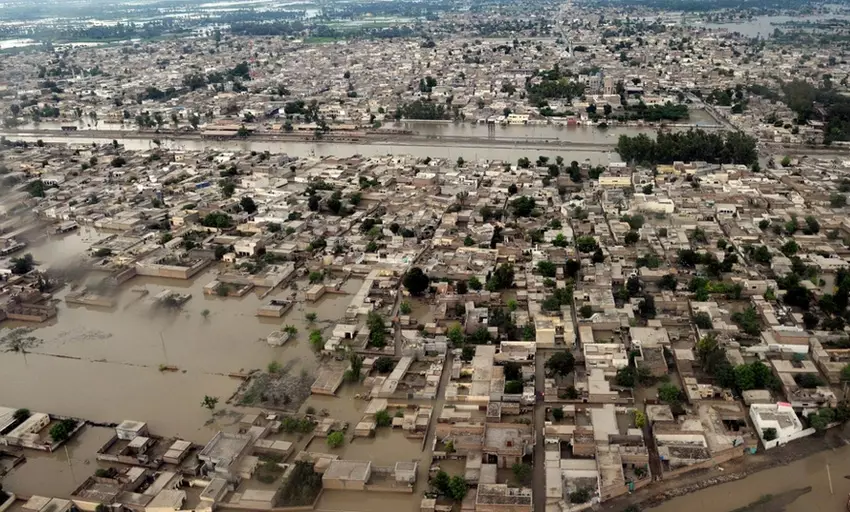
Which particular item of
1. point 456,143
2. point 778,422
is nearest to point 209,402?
point 778,422

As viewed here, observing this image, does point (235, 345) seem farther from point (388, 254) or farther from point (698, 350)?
point (698, 350)

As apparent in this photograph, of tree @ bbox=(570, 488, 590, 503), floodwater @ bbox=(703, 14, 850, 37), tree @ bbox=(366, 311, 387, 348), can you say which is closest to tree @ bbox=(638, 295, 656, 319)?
tree @ bbox=(366, 311, 387, 348)

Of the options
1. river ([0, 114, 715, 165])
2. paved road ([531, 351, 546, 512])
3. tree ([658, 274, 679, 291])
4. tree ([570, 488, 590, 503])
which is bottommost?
paved road ([531, 351, 546, 512])

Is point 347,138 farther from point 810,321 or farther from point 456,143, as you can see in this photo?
point 810,321

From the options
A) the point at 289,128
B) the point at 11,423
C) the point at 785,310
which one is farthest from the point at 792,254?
the point at 289,128

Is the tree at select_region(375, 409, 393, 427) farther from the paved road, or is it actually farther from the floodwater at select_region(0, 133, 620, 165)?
the floodwater at select_region(0, 133, 620, 165)
